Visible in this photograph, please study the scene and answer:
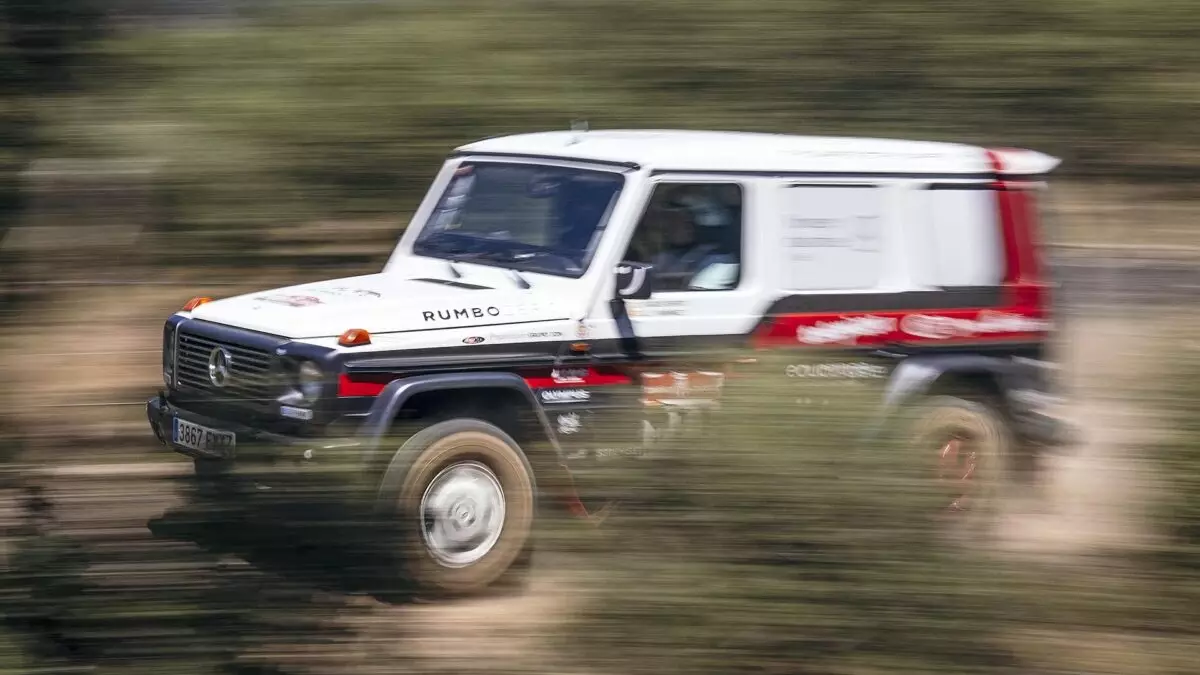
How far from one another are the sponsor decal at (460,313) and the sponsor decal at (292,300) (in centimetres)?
45

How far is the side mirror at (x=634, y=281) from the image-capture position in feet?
19.9

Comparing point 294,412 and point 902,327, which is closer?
point 294,412

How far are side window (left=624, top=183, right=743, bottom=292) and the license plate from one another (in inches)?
83.4

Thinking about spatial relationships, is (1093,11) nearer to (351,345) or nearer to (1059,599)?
(1059,599)

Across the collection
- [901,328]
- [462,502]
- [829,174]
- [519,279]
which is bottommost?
[462,502]

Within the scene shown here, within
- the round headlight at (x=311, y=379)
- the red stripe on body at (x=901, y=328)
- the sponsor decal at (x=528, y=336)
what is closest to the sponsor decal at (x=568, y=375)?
the sponsor decal at (x=528, y=336)

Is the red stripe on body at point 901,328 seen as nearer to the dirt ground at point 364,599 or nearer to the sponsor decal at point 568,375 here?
the sponsor decal at point 568,375

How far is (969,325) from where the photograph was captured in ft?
22.6

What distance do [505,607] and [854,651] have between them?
3.61 feet

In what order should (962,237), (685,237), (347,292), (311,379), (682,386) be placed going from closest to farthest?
(682,386), (311,379), (347,292), (685,237), (962,237)

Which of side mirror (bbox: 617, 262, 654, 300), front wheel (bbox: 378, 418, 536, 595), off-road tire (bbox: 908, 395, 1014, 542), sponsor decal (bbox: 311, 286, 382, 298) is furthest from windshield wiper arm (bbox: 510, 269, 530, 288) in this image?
off-road tire (bbox: 908, 395, 1014, 542)

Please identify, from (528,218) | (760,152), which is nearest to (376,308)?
(528,218)

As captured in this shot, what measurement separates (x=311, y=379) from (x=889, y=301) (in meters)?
2.68

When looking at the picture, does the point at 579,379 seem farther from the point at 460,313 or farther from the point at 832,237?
the point at 832,237
